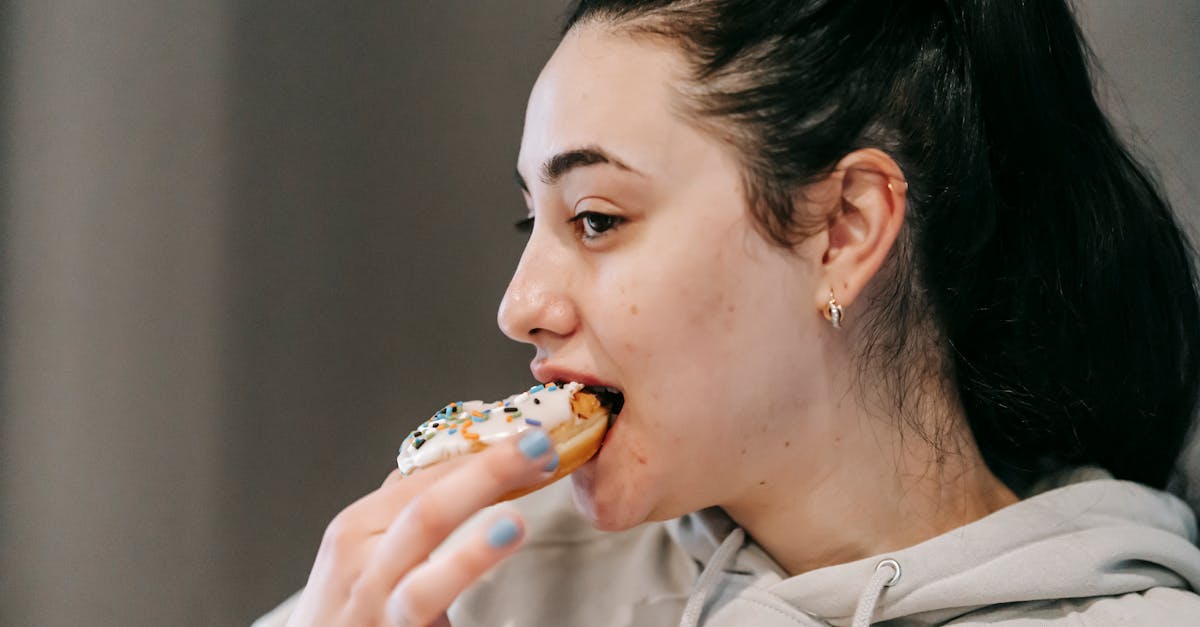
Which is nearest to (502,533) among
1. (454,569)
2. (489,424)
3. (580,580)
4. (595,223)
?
(454,569)

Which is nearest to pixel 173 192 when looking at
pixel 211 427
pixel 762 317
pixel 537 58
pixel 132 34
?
pixel 132 34

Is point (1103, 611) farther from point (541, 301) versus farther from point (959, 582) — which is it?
point (541, 301)

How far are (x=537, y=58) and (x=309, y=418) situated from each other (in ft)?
2.20

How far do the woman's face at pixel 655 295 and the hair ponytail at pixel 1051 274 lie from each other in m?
0.20

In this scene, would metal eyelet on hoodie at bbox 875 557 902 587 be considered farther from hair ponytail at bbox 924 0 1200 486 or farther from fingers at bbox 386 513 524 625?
fingers at bbox 386 513 524 625

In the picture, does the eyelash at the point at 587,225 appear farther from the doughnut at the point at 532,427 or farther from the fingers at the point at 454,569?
the fingers at the point at 454,569

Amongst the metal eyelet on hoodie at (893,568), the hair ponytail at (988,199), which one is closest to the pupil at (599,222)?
the hair ponytail at (988,199)

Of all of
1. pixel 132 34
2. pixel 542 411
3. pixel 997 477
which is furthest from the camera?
pixel 132 34

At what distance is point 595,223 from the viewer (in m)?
0.95

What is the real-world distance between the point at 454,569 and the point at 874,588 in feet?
1.31

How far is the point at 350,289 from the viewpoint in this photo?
163 cm

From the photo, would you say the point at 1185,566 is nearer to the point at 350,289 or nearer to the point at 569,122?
the point at 569,122

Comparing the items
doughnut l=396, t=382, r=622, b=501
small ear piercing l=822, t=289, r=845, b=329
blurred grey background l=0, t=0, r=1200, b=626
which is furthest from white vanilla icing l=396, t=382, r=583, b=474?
blurred grey background l=0, t=0, r=1200, b=626

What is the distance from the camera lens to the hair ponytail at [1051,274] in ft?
3.32
